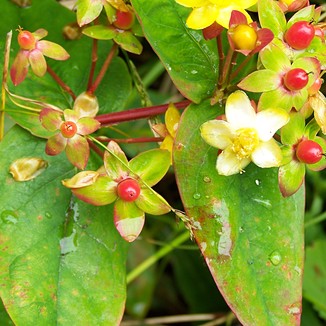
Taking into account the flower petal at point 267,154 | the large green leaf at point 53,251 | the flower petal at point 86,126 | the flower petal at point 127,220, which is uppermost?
the flower petal at point 267,154

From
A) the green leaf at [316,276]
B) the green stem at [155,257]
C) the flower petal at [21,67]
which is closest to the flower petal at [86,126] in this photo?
the flower petal at [21,67]

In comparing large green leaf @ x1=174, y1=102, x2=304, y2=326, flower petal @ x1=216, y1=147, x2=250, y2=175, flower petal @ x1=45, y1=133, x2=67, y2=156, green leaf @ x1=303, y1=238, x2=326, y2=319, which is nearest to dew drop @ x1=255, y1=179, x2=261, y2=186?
large green leaf @ x1=174, y1=102, x2=304, y2=326

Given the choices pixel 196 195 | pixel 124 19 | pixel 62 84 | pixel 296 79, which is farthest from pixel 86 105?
pixel 296 79

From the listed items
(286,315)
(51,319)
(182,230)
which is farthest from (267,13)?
(182,230)

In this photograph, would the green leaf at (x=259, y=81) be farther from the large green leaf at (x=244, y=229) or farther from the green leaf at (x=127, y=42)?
the green leaf at (x=127, y=42)

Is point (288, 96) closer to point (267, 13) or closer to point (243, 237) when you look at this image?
point (267, 13)

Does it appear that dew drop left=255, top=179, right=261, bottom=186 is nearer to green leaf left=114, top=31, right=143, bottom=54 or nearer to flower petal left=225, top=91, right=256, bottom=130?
flower petal left=225, top=91, right=256, bottom=130
